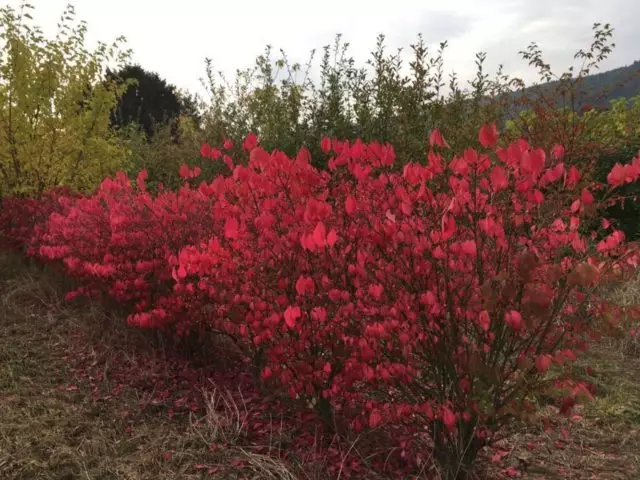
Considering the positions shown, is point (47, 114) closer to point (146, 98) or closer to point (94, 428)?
point (94, 428)

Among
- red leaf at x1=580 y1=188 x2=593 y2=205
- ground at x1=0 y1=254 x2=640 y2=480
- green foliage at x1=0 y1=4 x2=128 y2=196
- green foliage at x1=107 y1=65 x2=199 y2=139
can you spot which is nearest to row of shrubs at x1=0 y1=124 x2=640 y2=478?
red leaf at x1=580 y1=188 x2=593 y2=205

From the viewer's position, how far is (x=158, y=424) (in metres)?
4.11

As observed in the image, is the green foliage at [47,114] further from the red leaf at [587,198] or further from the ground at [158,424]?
the red leaf at [587,198]

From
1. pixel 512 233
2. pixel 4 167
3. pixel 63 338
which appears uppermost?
pixel 4 167

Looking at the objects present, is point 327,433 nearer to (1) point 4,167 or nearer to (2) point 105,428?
(2) point 105,428

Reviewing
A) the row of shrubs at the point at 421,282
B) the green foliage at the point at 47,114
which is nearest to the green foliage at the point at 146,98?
the green foliage at the point at 47,114

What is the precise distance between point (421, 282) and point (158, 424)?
2.42m

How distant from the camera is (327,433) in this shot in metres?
3.85

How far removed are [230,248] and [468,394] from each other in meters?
1.86

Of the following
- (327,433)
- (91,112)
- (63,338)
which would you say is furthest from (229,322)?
(91,112)

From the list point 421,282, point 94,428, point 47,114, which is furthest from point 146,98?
point 421,282

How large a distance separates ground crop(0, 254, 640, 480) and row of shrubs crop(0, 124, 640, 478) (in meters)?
0.48

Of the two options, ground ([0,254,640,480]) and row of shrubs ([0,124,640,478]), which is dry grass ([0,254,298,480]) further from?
row of shrubs ([0,124,640,478])

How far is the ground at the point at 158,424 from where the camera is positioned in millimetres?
3504
